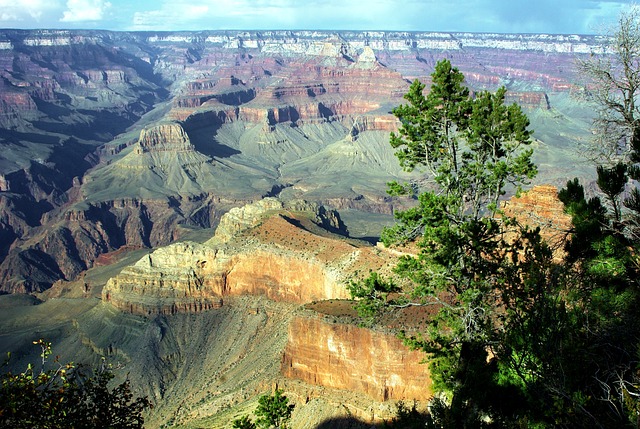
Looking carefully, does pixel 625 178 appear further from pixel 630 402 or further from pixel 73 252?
pixel 73 252

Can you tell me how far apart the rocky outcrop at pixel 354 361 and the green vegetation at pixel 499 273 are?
54.6 feet

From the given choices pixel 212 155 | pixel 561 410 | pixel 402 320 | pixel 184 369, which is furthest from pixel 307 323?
pixel 212 155

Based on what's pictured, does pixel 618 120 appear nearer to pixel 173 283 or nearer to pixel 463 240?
pixel 463 240

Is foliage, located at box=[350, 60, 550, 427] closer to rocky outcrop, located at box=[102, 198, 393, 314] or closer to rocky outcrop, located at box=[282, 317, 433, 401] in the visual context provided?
rocky outcrop, located at box=[282, 317, 433, 401]

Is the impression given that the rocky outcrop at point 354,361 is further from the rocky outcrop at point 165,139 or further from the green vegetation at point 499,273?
the rocky outcrop at point 165,139

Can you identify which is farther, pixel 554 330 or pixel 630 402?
pixel 554 330

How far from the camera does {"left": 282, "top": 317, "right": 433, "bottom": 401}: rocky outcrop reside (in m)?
38.2

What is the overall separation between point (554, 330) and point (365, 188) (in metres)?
144

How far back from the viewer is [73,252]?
431 ft

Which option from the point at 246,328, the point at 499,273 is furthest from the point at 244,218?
the point at 499,273

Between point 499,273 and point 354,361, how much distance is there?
22200 millimetres

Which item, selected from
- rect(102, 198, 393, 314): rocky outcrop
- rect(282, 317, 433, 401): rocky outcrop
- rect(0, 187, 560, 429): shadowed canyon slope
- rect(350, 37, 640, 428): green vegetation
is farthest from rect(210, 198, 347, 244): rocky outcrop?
rect(350, 37, 640, 428): green vegetation

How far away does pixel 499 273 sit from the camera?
67.1 feet

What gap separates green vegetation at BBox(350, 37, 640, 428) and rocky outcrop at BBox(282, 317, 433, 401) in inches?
655
